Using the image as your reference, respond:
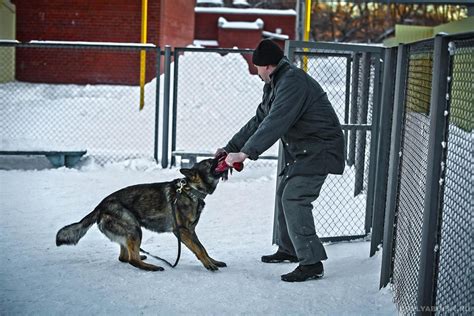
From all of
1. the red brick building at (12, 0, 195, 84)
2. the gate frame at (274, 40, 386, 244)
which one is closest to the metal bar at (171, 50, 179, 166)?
the gate frame at (274, 40, 386, 244)

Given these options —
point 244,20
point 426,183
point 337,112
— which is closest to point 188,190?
point 426,183

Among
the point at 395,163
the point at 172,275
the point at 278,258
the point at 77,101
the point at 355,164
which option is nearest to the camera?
the point at 395,163

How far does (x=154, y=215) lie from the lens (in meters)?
5.82

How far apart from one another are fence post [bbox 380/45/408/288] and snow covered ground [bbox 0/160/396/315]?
0.22 metres

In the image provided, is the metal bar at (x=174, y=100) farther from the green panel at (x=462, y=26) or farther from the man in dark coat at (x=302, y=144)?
the green panel at (x=462, y=26)

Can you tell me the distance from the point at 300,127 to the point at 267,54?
0.61m

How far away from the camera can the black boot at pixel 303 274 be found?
5.52 meters

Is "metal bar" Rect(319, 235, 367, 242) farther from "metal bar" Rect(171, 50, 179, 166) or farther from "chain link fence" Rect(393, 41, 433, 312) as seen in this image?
"metal bar" Rect(171, 50, 179, 166)

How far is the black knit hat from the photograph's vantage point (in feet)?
18.0

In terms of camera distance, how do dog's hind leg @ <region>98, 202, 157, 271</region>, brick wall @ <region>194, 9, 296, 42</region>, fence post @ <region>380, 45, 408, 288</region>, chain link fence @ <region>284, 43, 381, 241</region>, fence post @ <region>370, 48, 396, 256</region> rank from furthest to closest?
brick wall @ <region>194, 9, 296, 42</region>, chain link fence @ <region>284, 43, 381, 241</region>, fence post @ <region>370, 48, 396, 256</region>, dog's hind leg @ <region>98, 202, 157, 271</region>, fence post @ <region>380, 45, 408, 288</region>

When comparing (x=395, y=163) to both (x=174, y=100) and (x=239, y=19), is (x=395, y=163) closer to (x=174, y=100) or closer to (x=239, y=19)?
(x=174, y=100)

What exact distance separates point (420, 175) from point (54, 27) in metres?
15.3

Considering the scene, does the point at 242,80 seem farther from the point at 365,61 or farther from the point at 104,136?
the point at 365,61

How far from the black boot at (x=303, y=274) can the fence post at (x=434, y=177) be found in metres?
1.67
